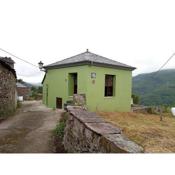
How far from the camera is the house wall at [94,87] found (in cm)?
783

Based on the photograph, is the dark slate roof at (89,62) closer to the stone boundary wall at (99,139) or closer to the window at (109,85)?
the window at (109,85)

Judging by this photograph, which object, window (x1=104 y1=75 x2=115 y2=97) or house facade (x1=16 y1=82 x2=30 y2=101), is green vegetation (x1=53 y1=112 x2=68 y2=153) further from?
house facade (x1=16 y1=82 x2=30 y2=101)

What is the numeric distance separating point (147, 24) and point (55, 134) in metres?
3.33

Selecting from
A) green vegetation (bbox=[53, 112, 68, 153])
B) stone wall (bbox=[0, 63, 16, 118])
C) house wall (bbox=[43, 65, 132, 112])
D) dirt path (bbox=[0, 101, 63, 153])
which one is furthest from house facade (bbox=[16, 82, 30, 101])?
green vegetation (bbox=[53, 112, 68, 153])

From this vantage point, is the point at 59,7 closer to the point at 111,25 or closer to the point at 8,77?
the point at 111,25

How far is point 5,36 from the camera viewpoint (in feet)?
16.2

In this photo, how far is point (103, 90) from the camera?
8227 mm

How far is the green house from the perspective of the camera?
25.7ft

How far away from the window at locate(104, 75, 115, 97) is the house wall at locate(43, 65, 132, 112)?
13 centimetres

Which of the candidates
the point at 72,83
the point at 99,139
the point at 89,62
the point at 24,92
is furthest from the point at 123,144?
the point at 24,92

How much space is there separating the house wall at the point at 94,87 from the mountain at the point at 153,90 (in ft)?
4.25

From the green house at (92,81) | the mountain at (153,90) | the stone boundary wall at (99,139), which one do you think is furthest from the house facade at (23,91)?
the stone boundary wall at (99,139)
